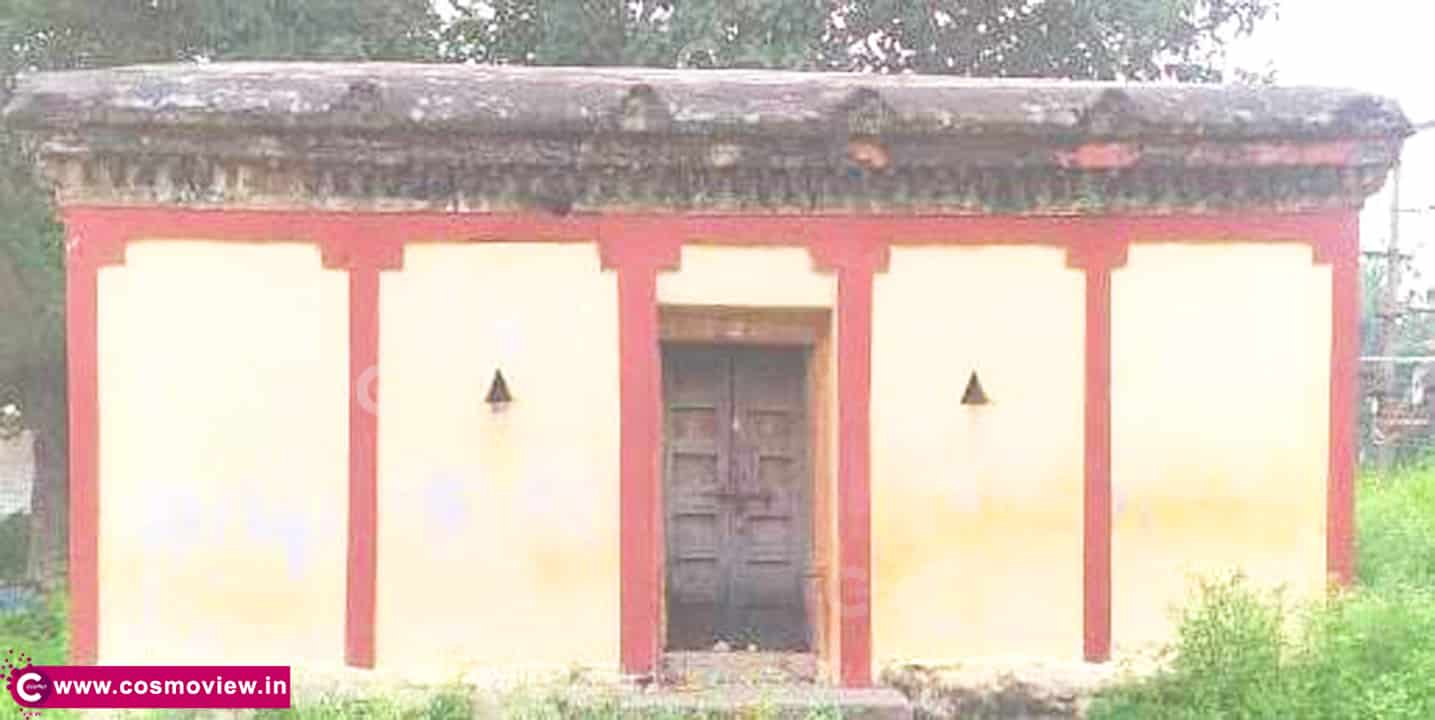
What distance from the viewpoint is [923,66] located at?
18016 millimetres

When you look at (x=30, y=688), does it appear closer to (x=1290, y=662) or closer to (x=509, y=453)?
(x=509, y=453)

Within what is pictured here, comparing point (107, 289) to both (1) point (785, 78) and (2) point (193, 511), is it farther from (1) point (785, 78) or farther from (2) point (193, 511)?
(1) point (785, 78)

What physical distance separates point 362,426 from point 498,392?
2.19 ft

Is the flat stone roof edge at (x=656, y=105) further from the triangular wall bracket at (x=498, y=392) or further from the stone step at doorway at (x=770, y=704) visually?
the stone step at doorway at (x=770, y=704)

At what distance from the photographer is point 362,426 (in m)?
8.20

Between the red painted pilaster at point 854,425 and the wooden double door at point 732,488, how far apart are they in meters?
0.66

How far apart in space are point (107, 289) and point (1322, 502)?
6109 mm

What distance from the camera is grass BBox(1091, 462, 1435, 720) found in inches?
299

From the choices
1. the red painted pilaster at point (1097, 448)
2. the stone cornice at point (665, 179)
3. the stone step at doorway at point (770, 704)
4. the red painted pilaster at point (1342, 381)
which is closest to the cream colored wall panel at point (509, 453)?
the stone cornice at point (665, 179)

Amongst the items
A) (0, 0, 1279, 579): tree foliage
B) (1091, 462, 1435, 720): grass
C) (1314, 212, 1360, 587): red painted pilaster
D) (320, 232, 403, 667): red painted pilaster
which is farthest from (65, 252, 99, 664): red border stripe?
(0, 0, 1279, 579): tree foliage

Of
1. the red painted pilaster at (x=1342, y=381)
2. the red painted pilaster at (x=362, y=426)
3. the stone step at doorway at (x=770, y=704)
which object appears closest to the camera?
the stone step at doorway at (x=770, y=704)

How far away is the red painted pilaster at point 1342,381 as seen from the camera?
28.3 feet

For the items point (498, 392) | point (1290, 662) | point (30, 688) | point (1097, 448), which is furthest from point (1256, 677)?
point (30, 688)

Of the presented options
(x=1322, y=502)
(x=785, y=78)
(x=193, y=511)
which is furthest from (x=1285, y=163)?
(x=193, y=511)
